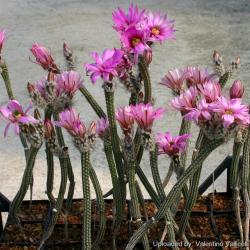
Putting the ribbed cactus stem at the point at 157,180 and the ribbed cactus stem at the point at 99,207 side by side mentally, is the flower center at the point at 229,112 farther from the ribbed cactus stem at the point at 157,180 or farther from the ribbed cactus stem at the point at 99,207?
the ribbed cactus stem at the point at 99,207

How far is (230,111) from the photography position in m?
0.82

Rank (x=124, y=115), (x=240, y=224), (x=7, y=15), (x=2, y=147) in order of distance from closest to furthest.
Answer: (x=124, y=115) → (x=240, y=224) → (x=2, y=147) → (x=7, y=15)

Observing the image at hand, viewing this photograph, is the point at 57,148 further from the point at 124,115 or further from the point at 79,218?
the point at 79,218

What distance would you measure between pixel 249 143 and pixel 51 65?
36 centimetres

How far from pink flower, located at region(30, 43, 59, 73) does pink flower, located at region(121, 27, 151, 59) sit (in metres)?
0.16

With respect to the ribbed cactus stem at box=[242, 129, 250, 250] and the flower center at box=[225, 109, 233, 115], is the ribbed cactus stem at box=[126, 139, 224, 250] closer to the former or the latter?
the flower center at box=[225, 109, 233, 115]

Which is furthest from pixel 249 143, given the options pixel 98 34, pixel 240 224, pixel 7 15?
pixel 7 15

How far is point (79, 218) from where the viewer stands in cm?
127

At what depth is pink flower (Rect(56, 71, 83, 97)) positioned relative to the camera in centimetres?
94

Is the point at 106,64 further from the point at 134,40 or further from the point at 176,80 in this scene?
the point at 176,80

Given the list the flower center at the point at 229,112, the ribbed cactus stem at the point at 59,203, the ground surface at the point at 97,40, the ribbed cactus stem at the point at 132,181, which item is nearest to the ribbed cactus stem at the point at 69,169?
the ribbed cactus stem at the point at 59,203

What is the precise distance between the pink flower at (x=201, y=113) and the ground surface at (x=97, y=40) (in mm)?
1178

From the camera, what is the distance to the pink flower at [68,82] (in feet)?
3.10

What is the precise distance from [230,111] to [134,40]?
0.18 meters
